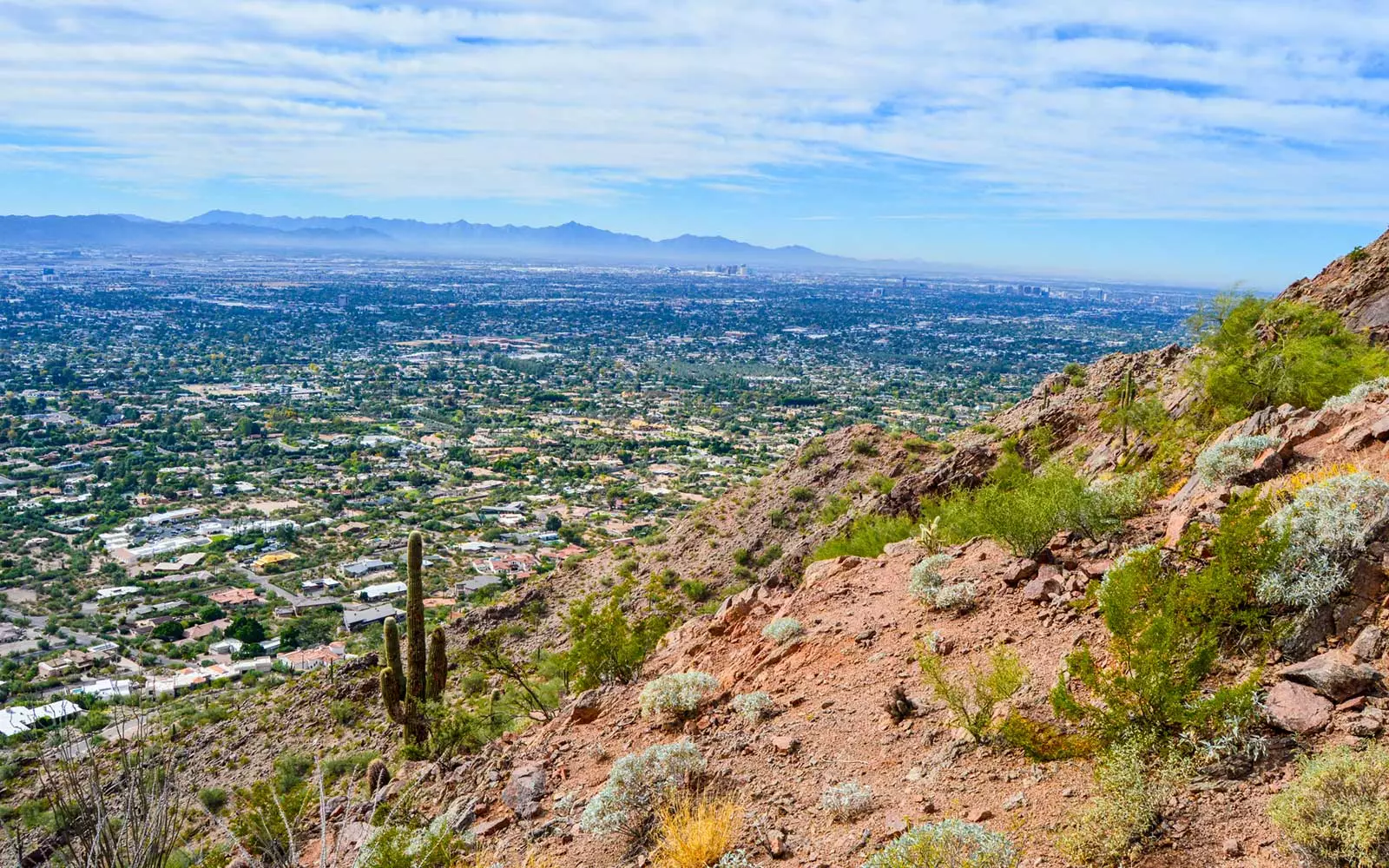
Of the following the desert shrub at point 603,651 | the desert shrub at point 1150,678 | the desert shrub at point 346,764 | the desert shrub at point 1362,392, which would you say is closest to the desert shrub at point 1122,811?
the desert shrub at point 1150,678

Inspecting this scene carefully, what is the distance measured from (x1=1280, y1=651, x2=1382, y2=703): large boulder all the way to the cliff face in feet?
45.5

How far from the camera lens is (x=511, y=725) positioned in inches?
550

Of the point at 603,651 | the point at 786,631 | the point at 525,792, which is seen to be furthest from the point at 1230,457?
the point at 603,651

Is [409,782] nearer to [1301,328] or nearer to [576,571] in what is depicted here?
[576,571]

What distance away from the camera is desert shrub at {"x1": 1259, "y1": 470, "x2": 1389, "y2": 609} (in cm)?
620

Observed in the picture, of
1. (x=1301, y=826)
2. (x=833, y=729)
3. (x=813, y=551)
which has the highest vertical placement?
(x=1301, y=826)

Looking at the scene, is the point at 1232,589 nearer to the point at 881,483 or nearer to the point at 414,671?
the point at 414,671

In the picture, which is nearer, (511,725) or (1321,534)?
(1321,534)

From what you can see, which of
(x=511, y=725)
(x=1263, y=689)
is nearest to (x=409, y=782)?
(x=511, y=725)

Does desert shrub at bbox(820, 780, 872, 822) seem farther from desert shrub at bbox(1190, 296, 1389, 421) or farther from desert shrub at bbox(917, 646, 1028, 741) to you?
desert shrub at bbox(1190, 296, 1389, 421)

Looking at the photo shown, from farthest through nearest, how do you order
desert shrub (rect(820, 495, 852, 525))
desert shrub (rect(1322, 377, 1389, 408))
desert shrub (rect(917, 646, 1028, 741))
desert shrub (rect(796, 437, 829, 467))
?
desert shrub (rect(796, 437, 829, 467)) < desert shrub (rect(820, 495, 852, 525)) < desert shrub (rect(1322, 377, 1389, 408)) < desert shrub (rect(917, 646, 1028, 741))

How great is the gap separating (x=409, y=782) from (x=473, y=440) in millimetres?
64172

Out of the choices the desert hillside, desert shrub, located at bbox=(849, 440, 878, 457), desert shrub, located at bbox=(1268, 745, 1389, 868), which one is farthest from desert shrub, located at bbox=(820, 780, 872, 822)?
desert shrub, located at bbox=(849, 440, 878, 457)

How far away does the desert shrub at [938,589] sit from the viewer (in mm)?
9508
